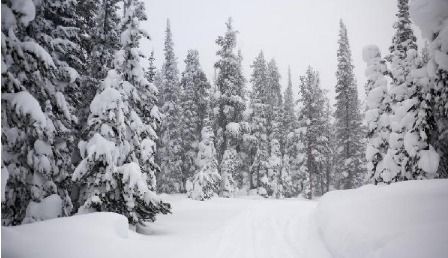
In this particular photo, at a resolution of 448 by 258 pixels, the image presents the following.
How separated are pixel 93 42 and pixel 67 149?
217 inches

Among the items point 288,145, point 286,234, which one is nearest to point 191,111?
point 288,145

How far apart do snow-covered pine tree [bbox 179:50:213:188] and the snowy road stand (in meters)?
17.5

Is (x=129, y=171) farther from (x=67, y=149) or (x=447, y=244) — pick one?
(x=447, y=244)

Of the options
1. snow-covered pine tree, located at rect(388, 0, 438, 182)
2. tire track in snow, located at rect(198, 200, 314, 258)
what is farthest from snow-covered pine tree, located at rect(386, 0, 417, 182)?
tire track in snow, located at rect(198, 200, 314, 258)

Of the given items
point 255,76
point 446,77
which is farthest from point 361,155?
point 446,77

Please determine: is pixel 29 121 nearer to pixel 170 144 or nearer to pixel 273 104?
pixel 170 144

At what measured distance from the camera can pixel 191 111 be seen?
39.6m

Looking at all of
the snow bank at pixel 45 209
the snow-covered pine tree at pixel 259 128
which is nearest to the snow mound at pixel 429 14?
the snow bank at pixel 45 209

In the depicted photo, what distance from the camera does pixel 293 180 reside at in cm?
4944

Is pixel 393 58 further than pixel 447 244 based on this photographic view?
Yes

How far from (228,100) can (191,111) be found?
788 cm

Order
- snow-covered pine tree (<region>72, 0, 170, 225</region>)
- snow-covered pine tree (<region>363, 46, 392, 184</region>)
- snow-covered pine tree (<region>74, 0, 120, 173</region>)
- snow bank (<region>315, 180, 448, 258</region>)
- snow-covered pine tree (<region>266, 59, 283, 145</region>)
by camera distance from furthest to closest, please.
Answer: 1. snow-covered pine tree (<region>266, 59, 283, 145</region>)
2. snow-covered pine tree (<region>363, 46, 392, 184</region>)
3. snow-covered pine tree (<region>74, 0, 120, 173</region>)
4. snow-covered pine tree (<region>72, 0, 170, 225</region>)
5. snow bank (<region>315, 180, 448, 258</region>)

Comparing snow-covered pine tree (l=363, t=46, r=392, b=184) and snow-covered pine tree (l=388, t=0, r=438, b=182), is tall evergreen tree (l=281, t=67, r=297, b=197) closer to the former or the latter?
snow-covered pine tree (l=363, t=46, r=392, b=184)

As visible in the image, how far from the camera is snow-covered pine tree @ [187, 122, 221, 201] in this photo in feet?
92.3
